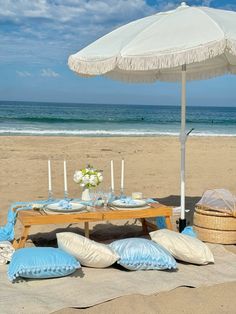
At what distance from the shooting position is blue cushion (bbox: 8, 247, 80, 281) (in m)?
4.16

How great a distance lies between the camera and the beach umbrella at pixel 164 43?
4543mm

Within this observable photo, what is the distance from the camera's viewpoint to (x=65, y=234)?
465cm

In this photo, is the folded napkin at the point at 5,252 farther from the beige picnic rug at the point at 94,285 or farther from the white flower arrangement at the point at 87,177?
the white flower arrangement at the point at 87,177

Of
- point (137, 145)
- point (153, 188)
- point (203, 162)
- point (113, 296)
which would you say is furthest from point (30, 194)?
point (137, 145)

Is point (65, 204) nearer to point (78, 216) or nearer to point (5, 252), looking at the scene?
point (78, 216)

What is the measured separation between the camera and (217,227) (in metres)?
5.50

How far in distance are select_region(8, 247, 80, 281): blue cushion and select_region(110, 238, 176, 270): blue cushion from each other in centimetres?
43

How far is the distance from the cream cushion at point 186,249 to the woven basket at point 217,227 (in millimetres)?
Result: 682

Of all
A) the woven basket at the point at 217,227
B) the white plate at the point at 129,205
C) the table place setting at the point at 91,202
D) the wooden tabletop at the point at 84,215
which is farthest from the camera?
the woven basket at the point at 217,227

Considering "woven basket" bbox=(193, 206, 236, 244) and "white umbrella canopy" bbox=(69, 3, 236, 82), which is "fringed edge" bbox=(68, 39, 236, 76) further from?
"woven basket" bbox=(193, 206, 236, 244)

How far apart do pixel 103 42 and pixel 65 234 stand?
2.11 meters

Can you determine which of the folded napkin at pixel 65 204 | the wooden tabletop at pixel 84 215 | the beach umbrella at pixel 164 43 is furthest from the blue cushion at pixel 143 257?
the beach umbrella at pixel 164 43

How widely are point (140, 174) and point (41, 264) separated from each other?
660 cm

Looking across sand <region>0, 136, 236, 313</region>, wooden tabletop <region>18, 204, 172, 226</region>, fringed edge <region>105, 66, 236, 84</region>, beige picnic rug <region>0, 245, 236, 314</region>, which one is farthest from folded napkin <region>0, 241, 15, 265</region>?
fringed edge <region>105, 66, 236, 84</region>
